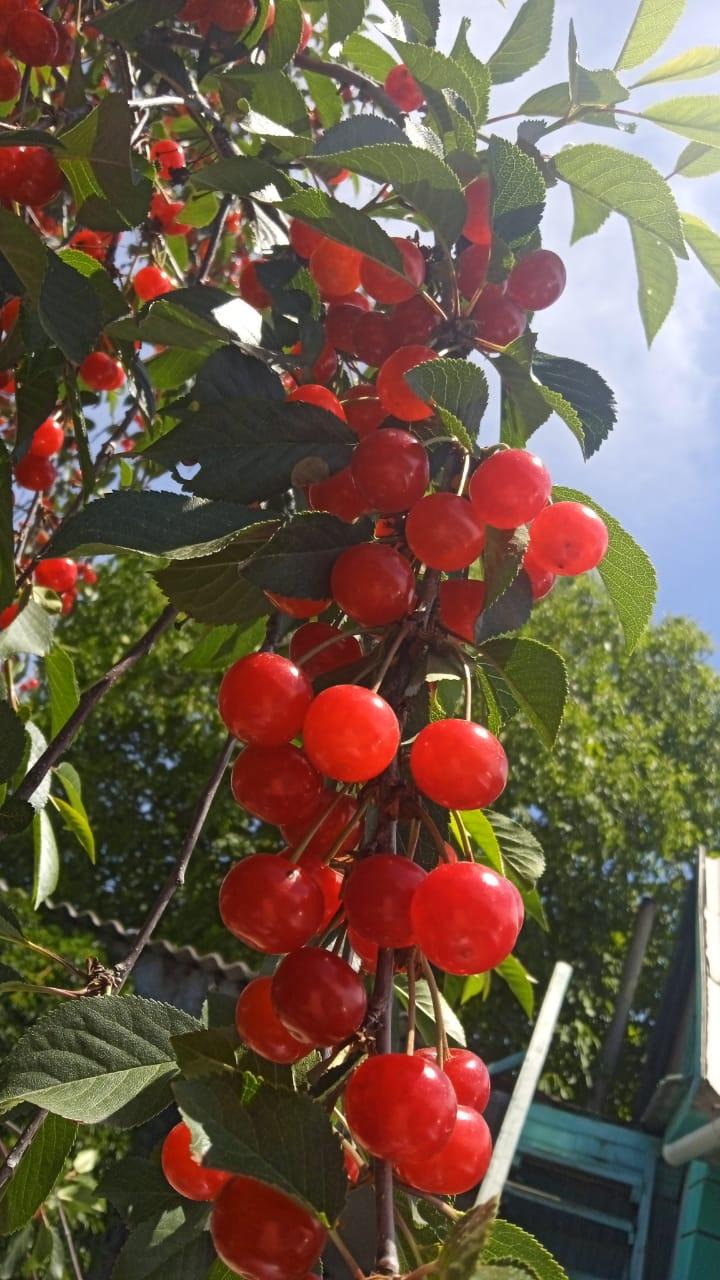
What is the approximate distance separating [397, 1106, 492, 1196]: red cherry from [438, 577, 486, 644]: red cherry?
259 mm

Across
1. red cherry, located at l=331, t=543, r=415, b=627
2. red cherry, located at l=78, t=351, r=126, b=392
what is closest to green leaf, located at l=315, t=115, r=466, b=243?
red cherry, located at l=331, t=543, r=415, b=627

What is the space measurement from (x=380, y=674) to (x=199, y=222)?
1128 mm

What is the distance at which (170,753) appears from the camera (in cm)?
Answer: 770

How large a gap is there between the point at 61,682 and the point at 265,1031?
845mm

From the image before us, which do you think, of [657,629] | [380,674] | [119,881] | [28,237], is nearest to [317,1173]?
[380,674]

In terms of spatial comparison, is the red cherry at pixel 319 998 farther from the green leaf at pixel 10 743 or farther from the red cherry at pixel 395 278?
the red cherry at pixel 395 278

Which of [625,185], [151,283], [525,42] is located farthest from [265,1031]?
[151,283]

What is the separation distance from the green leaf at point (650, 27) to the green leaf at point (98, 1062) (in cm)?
95

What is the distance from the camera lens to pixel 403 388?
64 centimetres

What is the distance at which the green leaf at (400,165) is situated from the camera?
0.62 metres

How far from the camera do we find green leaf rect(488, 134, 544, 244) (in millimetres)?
683

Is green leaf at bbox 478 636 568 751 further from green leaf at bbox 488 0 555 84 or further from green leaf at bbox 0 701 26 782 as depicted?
green leaf at bbox 488 0 555 84

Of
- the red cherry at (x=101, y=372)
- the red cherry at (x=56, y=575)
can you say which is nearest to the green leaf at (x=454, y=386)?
the red cherry at (x=101, y=372)

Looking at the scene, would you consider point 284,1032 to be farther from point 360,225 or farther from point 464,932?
point 360,225
